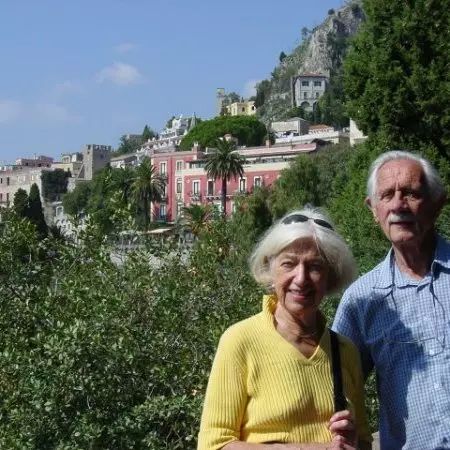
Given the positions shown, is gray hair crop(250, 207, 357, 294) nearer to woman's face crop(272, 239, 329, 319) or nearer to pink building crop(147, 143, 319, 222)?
woman's face crop(272, 239, 329, 319)

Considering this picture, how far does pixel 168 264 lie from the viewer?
5117 millimetres

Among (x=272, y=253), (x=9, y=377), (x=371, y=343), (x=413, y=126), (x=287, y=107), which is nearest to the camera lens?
(x=272, y=253)

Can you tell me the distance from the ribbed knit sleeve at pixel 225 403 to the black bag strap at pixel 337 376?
0.26 metres

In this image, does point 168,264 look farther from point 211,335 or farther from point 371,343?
point 371,343

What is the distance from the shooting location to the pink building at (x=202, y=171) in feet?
203

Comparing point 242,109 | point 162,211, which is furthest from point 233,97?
point 162,211

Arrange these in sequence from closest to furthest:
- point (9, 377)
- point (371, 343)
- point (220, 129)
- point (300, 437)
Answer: point (300, 437) < point (371, 343) < point (9, 377) < point (220, 129)

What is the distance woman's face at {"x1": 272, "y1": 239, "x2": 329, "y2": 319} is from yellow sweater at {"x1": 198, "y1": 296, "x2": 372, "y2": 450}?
89mm

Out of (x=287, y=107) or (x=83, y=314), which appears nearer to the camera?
(x=83, y=314)

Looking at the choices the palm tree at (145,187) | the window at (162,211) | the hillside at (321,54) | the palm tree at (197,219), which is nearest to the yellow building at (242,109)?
the hillside at (321,54)

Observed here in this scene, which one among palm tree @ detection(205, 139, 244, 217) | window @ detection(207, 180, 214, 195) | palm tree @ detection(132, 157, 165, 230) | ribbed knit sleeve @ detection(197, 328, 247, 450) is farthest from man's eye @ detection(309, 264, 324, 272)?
window @ detection(207, 180, 214, 195)

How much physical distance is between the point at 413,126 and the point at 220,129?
75.4 meters

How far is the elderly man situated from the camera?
8.43 feet

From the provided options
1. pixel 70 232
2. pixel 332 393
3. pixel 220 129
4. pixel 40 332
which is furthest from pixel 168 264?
pixel 220 129
